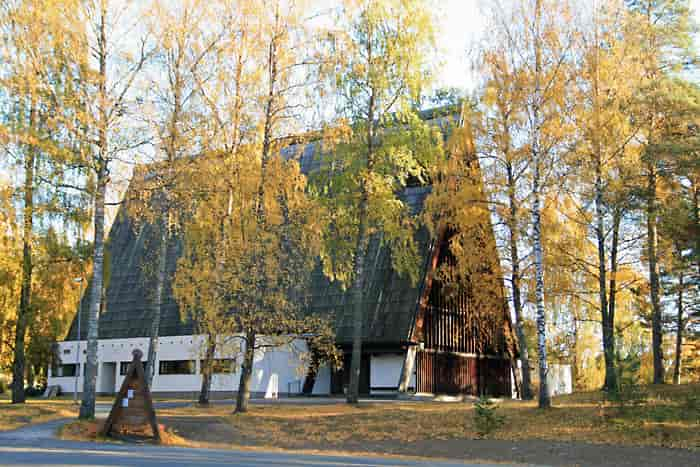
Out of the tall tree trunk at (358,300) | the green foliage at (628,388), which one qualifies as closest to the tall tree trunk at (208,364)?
the tall tree trunk at (358,300)

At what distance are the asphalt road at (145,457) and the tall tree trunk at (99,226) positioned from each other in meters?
3.35

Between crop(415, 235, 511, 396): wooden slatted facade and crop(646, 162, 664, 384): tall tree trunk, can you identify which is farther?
crop(415, 235, 511, 396): wooden slatted facade

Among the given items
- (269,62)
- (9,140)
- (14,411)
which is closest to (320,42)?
(269,62)

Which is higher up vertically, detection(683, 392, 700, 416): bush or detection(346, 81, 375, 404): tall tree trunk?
detection(346, 81, 375, 404): tall tree trunk

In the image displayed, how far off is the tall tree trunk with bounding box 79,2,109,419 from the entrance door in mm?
23922

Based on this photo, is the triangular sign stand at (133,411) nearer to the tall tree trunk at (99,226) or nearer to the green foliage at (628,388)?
the tall tree trunk at (99,226)

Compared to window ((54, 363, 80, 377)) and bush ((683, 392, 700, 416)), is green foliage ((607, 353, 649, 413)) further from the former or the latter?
window ((54, 363, 80, 377))

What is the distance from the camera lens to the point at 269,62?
78.5ft

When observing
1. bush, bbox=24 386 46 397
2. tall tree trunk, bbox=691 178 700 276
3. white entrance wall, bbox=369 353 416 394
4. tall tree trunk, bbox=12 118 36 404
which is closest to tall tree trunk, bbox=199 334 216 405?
tall tree trunk, bbox=12 118 36 404

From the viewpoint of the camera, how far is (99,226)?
20688 millimetres

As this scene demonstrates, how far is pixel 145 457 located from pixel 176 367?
2646 centimetres

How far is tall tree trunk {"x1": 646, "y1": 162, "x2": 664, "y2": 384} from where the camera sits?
888 inches

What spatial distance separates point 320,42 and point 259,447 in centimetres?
1325

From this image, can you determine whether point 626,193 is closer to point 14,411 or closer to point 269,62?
point 269,62
